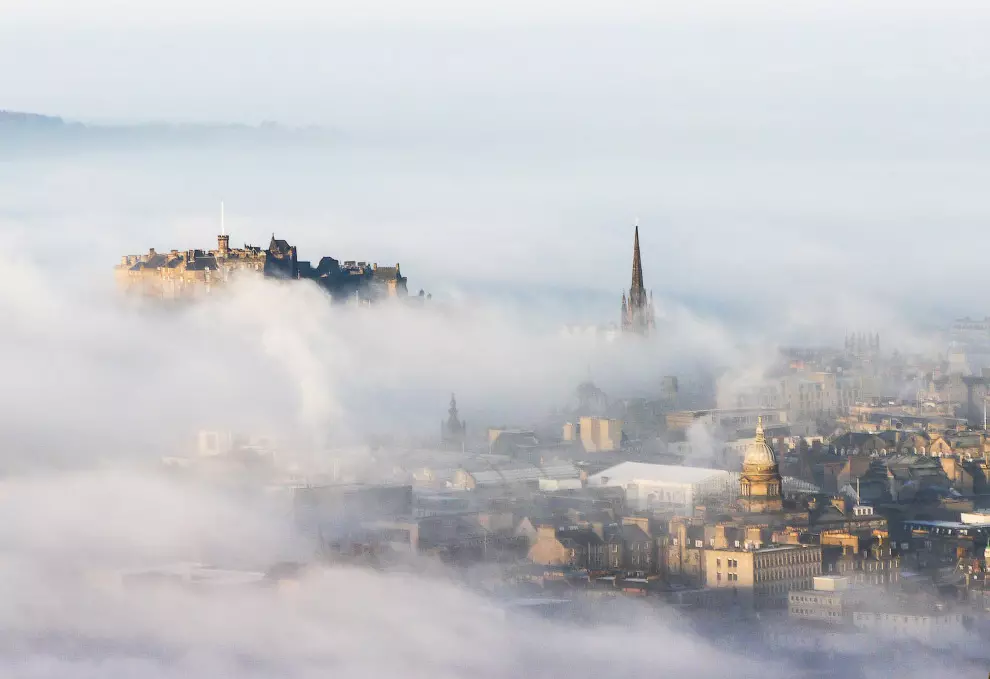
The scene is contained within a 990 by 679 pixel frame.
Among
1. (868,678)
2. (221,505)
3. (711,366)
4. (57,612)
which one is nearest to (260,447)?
(221,505)

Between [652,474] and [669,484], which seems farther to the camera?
[652,474]

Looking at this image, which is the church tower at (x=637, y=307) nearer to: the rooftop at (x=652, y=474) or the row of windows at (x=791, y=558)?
the rooftop at (x=652, y=474)

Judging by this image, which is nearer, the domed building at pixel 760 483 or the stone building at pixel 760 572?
the stone building at pixel 760 572

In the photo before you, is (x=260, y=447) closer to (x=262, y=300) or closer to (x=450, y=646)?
(x=262, y=300)

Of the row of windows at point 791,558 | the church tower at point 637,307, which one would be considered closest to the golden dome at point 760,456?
the row of windows at point 791,558

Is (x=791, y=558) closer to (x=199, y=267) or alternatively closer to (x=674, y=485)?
(x=674, y=485)

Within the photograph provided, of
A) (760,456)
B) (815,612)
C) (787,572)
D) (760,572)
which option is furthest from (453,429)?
(815,612)

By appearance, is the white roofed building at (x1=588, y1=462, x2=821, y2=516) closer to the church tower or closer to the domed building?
the domed building
